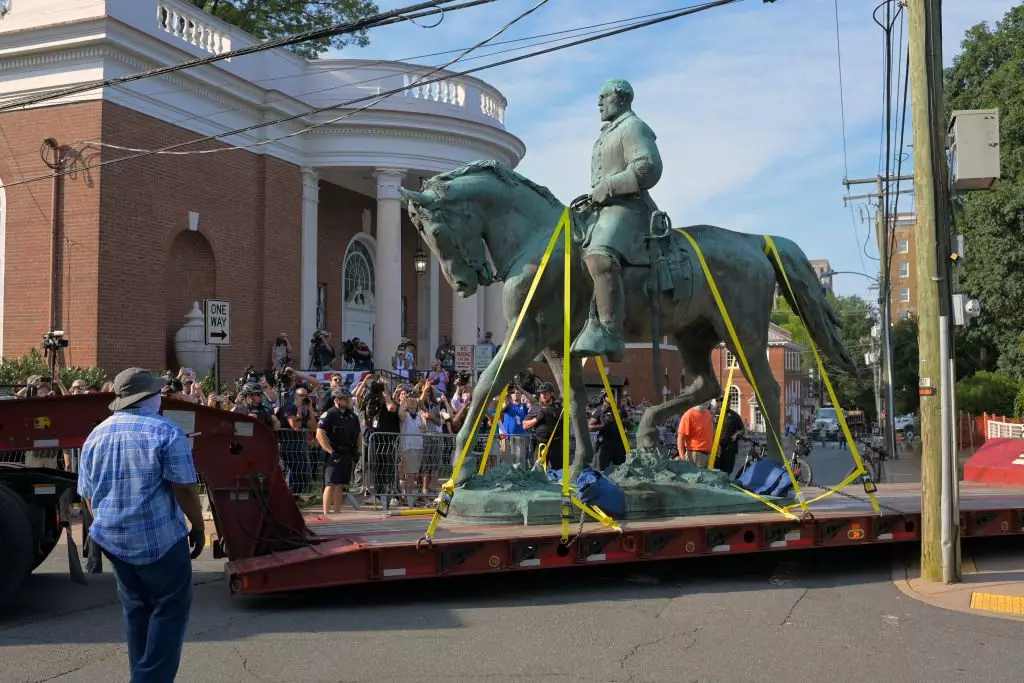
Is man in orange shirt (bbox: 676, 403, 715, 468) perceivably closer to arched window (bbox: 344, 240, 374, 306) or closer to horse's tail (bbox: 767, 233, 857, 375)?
horse's tail (bbox: 767, 233, 857, 375)

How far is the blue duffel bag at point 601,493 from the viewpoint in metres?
8.29

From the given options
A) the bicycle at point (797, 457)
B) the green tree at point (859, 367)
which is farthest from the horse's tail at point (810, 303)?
the green tree at point (859, 367)

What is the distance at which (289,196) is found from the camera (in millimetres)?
24109

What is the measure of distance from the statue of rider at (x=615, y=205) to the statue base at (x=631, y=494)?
3.80 feet

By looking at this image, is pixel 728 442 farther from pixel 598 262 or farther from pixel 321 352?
pixel 321 352

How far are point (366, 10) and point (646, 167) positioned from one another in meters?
28.5

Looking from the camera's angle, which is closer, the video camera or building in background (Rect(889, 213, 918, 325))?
the video camera

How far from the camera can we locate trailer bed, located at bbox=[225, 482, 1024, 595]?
23.6ft

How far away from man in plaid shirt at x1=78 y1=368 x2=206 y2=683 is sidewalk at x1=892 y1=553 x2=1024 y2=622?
5681 millimetres

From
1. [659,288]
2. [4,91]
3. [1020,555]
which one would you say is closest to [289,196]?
[4,91]

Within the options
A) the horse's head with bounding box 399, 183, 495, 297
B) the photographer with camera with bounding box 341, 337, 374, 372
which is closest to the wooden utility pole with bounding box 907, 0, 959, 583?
the horse's head with bounding box 399, 183, 495, 297

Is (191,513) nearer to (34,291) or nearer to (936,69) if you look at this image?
(936,69)

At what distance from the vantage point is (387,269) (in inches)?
980

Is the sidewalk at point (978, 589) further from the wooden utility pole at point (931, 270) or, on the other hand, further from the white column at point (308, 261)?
the white column at point (308, 261)
